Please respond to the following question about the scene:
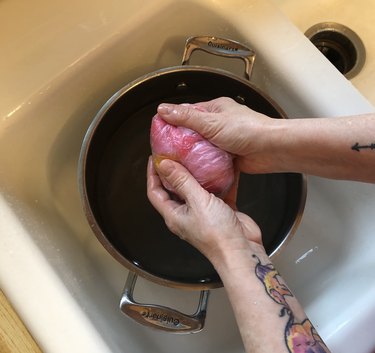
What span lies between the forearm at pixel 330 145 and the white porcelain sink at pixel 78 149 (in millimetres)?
151

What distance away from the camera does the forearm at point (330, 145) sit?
0.57 metres

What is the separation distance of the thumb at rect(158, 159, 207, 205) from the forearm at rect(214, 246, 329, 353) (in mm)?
92

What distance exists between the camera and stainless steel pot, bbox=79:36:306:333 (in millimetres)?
696

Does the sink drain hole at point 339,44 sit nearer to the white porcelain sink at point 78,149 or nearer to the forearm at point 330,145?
the white porcelain sink at point 78,149

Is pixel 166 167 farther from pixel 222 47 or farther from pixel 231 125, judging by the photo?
pixel 222 47

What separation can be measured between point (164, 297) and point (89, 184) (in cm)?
25

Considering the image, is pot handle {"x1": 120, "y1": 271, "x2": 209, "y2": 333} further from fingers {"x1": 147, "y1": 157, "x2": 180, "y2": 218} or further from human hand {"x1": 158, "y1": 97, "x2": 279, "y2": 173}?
human hand {"x1": 158, "y1": 97, "x2": 279, "y2": 173}

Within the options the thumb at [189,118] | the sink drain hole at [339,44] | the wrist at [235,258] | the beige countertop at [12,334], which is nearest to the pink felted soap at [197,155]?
the thumb at [189,118]

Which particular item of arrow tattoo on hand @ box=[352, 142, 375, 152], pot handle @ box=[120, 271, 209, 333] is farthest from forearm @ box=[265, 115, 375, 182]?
pot handle @ box=[120, 271, 209, 333]

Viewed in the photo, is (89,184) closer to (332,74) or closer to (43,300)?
(43,300)

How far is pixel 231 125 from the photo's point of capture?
24.4 inches

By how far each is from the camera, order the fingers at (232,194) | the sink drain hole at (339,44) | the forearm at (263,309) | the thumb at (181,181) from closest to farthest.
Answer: the forearm at (263,309) → the thumb at (181,181) → the fingers at (232,194) → the sink drain hole at (339,44)

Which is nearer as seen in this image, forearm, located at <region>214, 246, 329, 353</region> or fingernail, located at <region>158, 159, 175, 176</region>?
forearm, located at <region>214, 246, 329, 353</region>

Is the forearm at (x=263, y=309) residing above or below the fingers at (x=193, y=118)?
below
